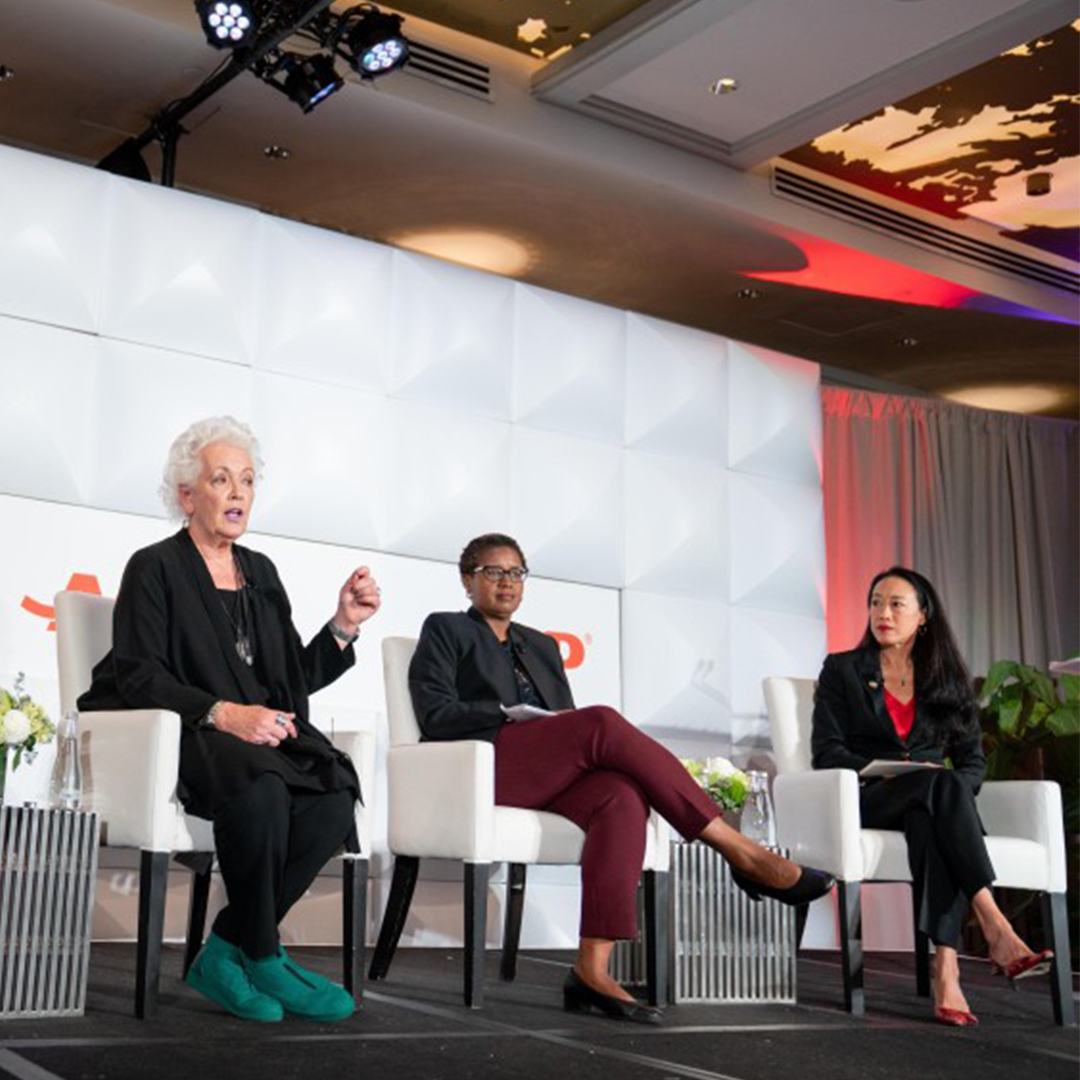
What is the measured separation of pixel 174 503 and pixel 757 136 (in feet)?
11.5

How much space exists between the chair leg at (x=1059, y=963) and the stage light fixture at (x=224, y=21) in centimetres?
332

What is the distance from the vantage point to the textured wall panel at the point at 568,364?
554cm

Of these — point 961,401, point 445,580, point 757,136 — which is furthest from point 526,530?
point 961,401

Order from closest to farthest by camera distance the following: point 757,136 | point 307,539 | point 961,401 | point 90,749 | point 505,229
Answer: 1. point 90,749
2. point 307,539
3. point 757,136
4. point 505,229
5. point 961,401

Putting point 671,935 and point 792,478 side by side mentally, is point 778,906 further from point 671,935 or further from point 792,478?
point 792,478

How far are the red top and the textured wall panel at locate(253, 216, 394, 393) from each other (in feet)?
6.67

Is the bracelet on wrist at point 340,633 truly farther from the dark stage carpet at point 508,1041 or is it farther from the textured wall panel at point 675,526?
the textured wall panel at point 675,526

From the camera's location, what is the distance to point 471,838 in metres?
3.40

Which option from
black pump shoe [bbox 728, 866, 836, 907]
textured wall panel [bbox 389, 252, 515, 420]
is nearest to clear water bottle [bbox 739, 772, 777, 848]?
black pump shoe [bbox 728, 866, 836, 907]

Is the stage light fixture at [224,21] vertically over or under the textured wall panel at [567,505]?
over

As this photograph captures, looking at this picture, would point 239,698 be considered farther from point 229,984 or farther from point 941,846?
point 941,846

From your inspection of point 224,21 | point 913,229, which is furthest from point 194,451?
point 913,229

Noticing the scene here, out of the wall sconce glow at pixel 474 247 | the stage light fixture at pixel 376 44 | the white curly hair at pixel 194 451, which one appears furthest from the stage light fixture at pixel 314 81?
the white curly hair at pixel 194 451

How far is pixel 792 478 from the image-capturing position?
6199 millimetres
